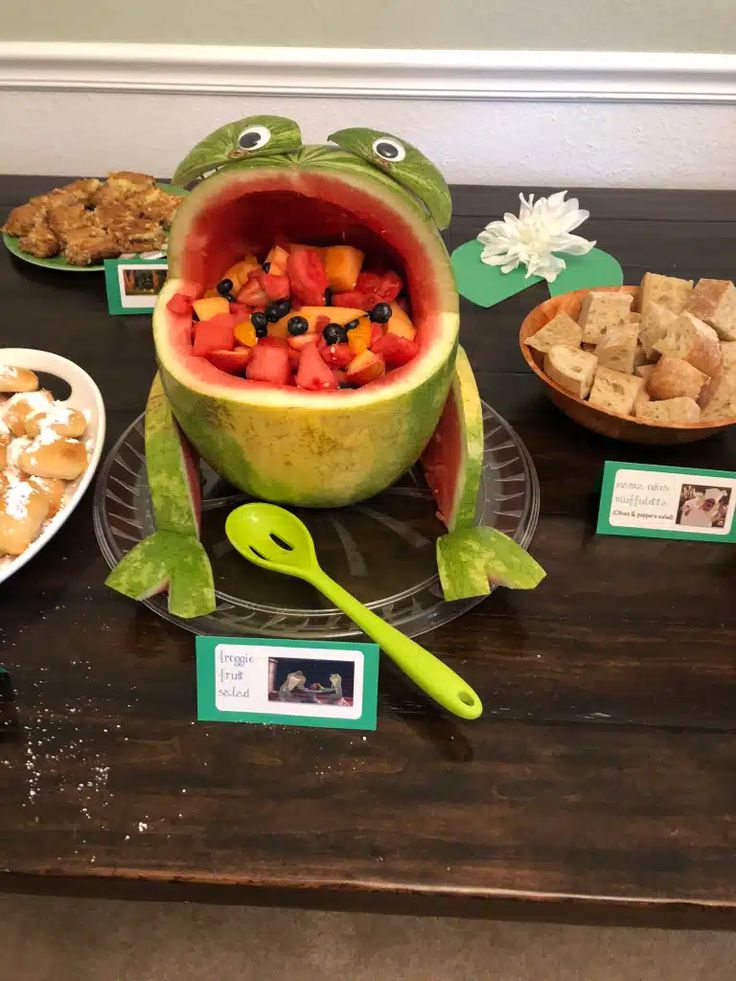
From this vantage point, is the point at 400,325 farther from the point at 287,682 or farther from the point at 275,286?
the point at 287,682

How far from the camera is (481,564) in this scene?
74 cm

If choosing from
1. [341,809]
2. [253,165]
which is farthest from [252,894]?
[253,165]

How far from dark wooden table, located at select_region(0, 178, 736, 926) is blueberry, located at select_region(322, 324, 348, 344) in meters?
0.25

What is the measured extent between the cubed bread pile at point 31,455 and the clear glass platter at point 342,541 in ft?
0.16

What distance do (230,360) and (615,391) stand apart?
0.40 meters

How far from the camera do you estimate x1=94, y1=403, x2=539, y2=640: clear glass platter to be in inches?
28.7

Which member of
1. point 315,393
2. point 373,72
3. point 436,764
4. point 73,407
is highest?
point 373,72

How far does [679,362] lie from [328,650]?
0.47m

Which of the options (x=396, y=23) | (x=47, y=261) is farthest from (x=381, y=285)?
(x=396, y=23)

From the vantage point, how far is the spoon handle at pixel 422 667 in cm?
66

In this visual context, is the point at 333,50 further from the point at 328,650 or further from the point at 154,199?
the point at 328,650

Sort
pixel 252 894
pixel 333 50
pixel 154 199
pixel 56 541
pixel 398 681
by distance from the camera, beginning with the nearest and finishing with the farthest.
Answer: pixel 252 894 → pixel 398 681 → pixel 56 541 → pixel 154 199 → pixel 333 50

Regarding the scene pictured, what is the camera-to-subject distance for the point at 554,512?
2.83 feet

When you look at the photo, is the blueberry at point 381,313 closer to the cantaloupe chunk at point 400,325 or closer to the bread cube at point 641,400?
the cantaloupe chunk at point 400,325
